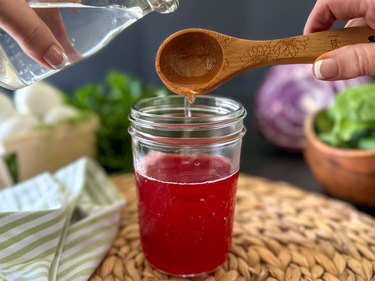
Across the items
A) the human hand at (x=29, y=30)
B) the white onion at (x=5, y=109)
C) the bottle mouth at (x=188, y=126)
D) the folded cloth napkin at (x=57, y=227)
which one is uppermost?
the human hand at (x=29, y=30)

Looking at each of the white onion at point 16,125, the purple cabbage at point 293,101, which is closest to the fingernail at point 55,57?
the white onion at point 16,125

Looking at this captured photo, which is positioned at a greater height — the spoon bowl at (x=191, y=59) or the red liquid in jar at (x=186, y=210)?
the spoon bowl at (x=191, y=59)

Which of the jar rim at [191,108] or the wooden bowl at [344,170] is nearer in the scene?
the jar rim at [191,108]

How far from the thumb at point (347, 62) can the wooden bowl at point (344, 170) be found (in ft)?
1.17

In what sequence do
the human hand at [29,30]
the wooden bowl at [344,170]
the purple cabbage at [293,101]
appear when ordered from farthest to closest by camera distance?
1. the purple cabbage at [293,101]
2. the wooden bowl at [344,170]
3. the human hand at [29,30]

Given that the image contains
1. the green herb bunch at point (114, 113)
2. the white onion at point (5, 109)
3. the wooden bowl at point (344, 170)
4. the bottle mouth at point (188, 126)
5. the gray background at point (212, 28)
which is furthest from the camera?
the gray background at point (212, 28)

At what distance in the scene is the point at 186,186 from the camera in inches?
24.3

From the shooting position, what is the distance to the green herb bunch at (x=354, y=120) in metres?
0.94

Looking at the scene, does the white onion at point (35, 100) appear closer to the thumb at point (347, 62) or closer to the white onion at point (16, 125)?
the white onion at point (16, 125)

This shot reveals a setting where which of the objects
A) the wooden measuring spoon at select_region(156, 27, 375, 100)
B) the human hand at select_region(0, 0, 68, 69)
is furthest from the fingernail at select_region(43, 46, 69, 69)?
the wooden measuring spoon at select_region(156, 27, 375, 100)

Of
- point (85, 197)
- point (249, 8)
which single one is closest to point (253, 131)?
point (249, 8)

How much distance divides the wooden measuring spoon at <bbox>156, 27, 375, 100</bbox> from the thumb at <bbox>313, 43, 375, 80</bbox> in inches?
1.0

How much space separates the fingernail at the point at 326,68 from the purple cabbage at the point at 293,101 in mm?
662

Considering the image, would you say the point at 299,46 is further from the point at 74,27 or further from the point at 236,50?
the point at 74,27
